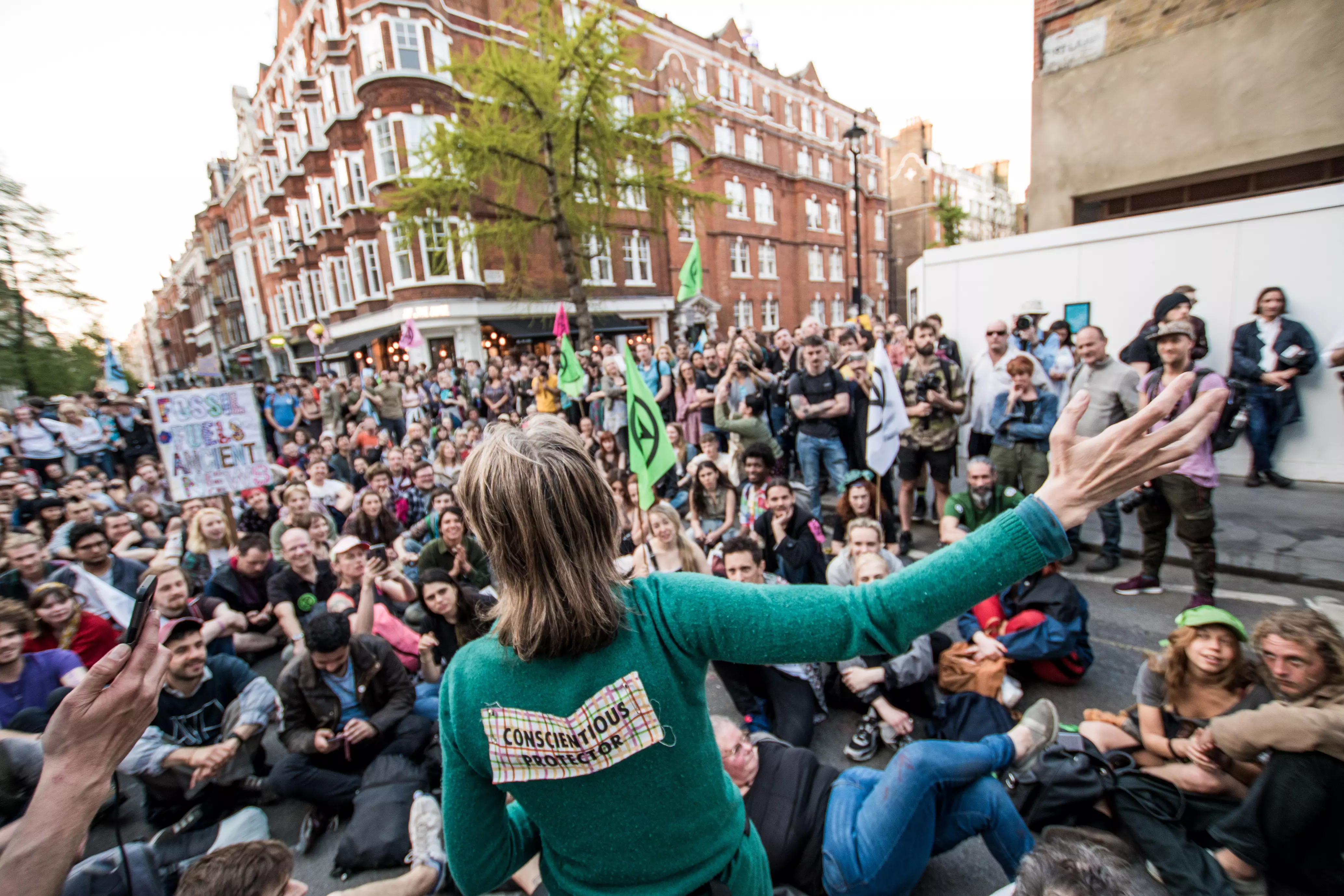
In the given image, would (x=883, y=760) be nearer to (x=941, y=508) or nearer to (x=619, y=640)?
(x=619, y=640)

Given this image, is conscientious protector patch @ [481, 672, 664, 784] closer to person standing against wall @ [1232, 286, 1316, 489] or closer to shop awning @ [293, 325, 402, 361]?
person standing against wall @ [1232, 286, 1316, 489]

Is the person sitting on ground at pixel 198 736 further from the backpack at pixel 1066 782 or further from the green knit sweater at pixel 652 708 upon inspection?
the backpack at pixel 1066 782

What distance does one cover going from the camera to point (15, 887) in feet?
3.59

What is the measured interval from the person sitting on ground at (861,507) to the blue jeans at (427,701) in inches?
126

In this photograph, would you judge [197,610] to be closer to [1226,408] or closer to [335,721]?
[335,721]

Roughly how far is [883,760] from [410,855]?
257 centimetres

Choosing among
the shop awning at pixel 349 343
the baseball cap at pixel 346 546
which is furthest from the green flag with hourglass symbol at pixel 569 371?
the shop awning at pixel 349 343

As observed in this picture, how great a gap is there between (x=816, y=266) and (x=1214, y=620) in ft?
118

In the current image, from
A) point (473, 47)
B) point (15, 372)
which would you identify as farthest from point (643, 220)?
point (15, 372)

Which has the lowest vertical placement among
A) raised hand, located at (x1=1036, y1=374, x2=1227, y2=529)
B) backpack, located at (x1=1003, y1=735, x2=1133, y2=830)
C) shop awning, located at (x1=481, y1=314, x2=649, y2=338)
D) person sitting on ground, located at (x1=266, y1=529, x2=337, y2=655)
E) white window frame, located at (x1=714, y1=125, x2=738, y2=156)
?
backpack, located at (x1=1003, y1=735, x2=1133, y2=830)

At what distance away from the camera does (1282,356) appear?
6.03 m

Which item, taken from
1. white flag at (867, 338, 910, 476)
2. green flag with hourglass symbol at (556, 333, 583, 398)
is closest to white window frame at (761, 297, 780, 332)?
green flag with hourglass symbol at (556, 333, 583, 398)

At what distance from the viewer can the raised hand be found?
99 centimetres

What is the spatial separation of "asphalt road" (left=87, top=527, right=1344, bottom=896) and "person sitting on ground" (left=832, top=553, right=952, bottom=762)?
0.09m
